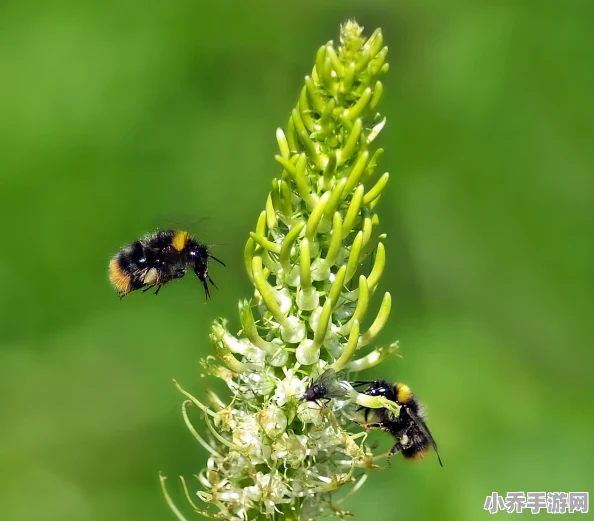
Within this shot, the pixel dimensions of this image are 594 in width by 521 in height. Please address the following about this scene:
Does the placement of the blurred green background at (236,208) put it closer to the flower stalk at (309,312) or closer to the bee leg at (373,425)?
the bee leg at (373,425)

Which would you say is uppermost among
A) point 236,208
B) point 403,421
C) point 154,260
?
point 236,208

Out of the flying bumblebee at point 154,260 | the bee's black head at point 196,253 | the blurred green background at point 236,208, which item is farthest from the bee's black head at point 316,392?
the blurred green background at point 236,208

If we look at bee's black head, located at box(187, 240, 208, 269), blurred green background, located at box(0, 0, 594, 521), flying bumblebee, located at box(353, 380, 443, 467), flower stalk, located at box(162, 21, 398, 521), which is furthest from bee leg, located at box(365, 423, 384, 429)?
blurred green background, located at box(0, 0, 594, 521)

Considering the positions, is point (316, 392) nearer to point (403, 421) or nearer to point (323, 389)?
point (323, 389)

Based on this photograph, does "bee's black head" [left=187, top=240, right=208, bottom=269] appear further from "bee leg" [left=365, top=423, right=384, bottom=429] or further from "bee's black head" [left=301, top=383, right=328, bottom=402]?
"bee's black head" [left=301, top=383, right=328, bottom=402]

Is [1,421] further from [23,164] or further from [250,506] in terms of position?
[250,506]

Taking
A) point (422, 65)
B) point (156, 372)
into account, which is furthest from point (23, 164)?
point (422, 65)

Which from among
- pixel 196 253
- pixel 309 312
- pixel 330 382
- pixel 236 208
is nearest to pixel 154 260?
pixel 196 253
